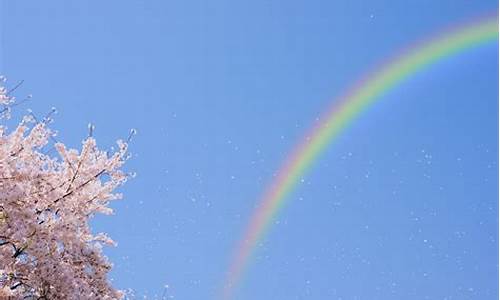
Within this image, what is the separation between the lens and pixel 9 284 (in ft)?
38.2

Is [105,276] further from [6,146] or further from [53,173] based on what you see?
[6,146]

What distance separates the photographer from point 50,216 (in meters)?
11.8

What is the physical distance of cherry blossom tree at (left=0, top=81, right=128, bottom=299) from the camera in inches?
444

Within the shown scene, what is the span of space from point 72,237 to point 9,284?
1.14m

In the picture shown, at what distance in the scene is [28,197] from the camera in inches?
454

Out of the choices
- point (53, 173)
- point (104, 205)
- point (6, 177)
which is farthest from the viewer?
point (104, 205)

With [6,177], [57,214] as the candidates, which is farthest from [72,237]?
[6,177]

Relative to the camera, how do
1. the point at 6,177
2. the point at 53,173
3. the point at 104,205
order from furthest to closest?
1. the point at 104,205
2. the point at 53,173
3. the point at 6,177

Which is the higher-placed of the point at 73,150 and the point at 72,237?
the point at 73,150

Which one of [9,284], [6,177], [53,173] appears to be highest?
[53,173]

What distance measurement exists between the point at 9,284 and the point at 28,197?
134cm

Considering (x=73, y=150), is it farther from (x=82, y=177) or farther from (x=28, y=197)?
(x=28, y=197)

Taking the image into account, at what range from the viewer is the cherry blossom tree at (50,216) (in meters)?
11.3

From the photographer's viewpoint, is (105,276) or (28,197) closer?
(28,197)
